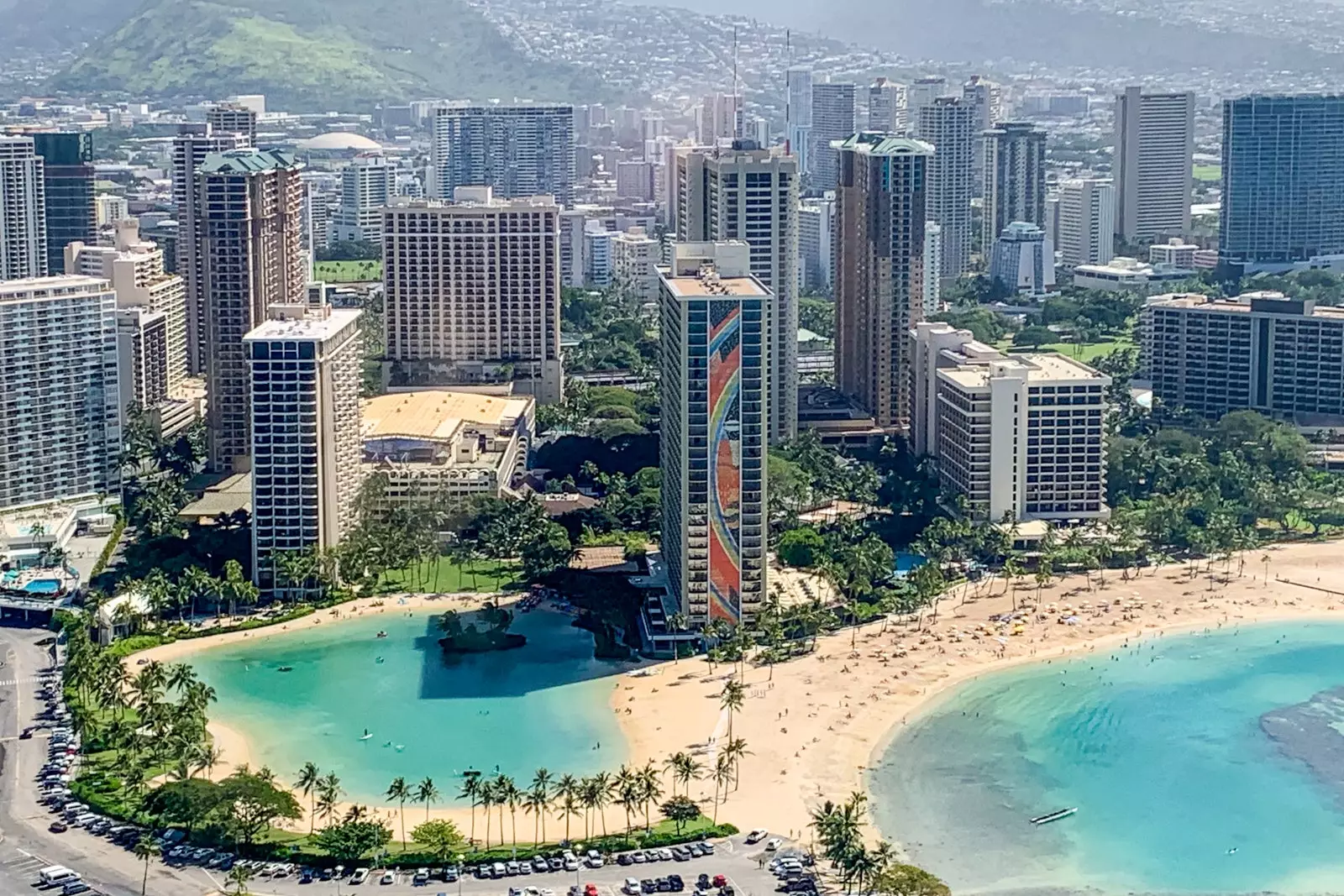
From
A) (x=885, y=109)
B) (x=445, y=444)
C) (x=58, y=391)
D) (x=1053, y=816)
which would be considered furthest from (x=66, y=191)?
(x=1053, y=816)

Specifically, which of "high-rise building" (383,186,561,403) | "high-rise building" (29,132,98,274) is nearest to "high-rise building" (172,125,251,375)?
"high-rise building" (383,186,561,403)

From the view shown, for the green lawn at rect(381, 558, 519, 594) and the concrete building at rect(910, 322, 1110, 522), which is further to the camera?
the concrete building at rect(910, 322, 1110, 522)

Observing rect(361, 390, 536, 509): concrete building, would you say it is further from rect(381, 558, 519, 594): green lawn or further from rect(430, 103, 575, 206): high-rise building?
rect(430, 103, 575, 206): high-rise building

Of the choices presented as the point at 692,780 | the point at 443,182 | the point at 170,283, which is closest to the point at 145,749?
the point at 692,780

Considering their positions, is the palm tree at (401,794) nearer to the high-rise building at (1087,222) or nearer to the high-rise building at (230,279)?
the high-rise building at (230,279)

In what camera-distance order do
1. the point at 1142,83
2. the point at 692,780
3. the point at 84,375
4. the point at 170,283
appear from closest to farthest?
the point at 692,780 < the point at 84,375 < the point at 170,283 < the point at 1142,83

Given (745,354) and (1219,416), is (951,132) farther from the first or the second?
(745,354)
